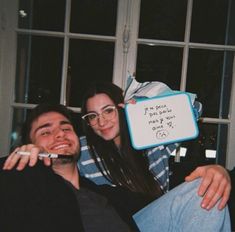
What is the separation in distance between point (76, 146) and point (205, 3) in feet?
4.59

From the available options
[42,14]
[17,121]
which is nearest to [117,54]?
[42,14]

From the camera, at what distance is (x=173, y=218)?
95 centimetres

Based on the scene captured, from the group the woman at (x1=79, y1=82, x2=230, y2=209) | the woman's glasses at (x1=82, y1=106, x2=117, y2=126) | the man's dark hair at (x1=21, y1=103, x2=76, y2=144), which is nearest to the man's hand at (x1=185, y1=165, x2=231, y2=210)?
the woman at (x1=79, y1=82, x2=230, y2=209)

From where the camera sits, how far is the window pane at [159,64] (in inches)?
75.7

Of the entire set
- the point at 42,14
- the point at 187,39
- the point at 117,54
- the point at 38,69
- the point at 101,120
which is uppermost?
the point at 42,14

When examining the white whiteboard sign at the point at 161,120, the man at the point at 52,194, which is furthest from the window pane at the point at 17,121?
the white whiteboard sign at the point at 161,120

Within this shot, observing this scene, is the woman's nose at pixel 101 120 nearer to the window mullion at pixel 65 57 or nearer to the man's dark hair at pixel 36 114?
the man's dark hair at pixel 36 114

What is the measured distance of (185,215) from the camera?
3.03 ft

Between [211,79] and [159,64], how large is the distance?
Result: 387mm

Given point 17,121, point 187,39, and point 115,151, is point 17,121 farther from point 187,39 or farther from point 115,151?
point 187,39

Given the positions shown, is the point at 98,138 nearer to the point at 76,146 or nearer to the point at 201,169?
the point at 76,146

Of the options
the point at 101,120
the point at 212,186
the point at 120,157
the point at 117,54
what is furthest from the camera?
the point at 117,54

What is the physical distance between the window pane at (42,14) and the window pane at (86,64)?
0.18 metres

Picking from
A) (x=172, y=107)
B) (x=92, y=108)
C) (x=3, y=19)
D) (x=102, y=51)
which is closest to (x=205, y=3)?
(x=102, y=51)
